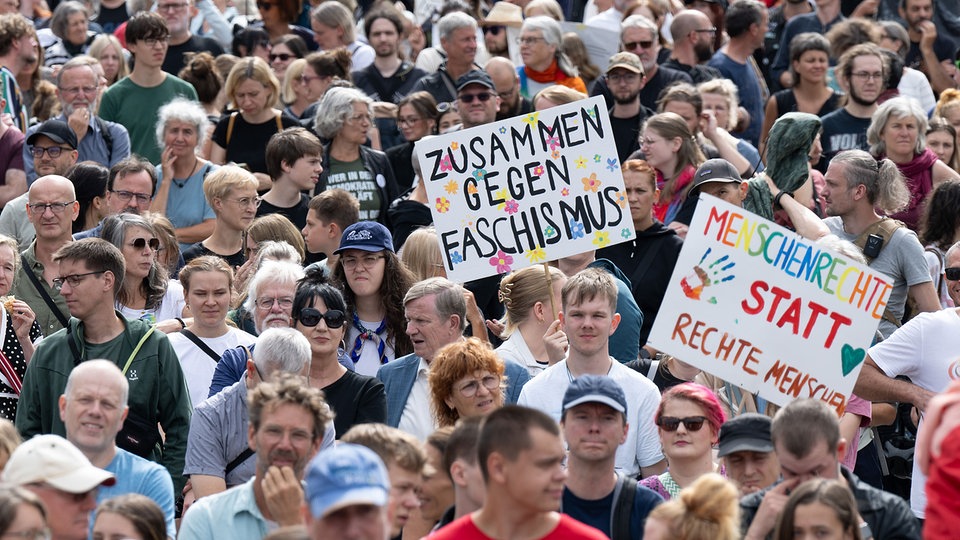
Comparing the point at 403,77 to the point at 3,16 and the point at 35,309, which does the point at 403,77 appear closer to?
the point at 3,16

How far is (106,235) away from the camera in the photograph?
34.4 feet

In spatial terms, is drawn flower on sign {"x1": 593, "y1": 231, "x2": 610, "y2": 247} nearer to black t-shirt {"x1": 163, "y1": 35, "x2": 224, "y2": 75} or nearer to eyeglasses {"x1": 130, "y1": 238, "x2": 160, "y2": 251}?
eyeglasses {"x1": 130, "y1": 238, "x2": 160, "y2": 251}

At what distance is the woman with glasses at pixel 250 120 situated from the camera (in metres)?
13.7

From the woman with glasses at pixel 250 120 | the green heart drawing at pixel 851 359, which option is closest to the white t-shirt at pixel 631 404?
the green heart drawing at pixel 851 359

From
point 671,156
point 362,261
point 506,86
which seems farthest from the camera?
point 506,86

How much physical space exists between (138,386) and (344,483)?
345cm

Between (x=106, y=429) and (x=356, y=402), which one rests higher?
(x=106, y=429)

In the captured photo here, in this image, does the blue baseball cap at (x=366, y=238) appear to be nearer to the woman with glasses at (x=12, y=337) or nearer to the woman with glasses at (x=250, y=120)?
the woman with glasses at (x=12, y=337)

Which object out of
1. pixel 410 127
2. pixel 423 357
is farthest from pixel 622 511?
pixel 410 127

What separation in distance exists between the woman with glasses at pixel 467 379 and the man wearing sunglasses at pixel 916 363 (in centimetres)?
196

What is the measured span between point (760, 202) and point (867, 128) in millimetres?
2994

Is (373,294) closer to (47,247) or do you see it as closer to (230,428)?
(230,428)

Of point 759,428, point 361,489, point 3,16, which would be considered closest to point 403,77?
point 3,16

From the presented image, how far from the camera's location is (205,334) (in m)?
9.75
